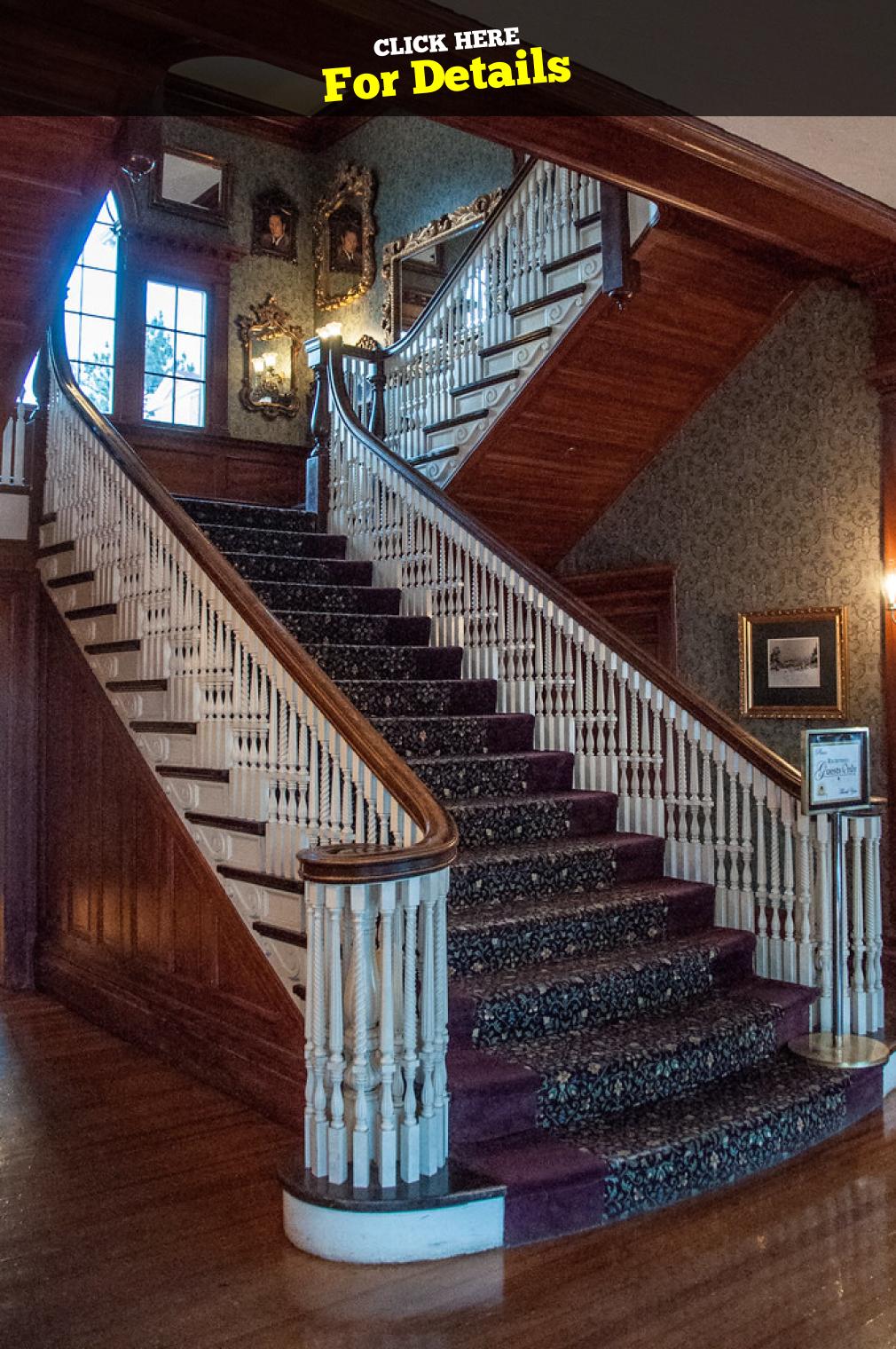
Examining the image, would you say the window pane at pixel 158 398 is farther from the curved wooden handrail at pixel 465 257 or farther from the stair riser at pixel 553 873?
the stair riser at pixel 553 873

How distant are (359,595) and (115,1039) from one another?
2541 mm

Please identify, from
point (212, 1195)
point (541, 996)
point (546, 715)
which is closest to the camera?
point (212, 1195)

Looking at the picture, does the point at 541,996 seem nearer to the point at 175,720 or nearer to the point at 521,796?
the point at 521,796

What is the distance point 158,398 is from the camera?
9289mm

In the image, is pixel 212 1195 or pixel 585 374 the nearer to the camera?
pixel 212 1195

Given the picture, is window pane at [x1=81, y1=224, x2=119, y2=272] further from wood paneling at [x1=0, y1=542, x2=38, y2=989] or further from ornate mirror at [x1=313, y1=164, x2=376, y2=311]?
wood paneling at [x1=0, y1=542, x2=38, y2=989]

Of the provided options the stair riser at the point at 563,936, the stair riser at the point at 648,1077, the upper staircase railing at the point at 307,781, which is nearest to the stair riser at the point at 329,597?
the upper staircase railing at the point at 307,781

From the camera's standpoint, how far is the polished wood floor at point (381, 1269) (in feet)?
8.82

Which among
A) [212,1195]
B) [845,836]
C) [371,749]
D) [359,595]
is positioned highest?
[359,595]

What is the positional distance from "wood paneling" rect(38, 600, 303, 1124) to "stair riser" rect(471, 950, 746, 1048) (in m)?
0.72

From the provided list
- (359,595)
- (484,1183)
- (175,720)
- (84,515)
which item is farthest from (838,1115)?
(84,515)

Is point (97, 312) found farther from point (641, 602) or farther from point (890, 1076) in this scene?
point (890, 1076)

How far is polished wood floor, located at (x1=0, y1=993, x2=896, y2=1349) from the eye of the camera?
269 cm

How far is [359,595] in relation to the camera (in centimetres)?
621
